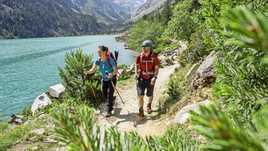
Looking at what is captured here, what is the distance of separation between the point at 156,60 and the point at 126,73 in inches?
408

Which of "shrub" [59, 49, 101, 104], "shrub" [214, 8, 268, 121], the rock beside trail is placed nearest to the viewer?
"shrub" [214, 8, 268, 121]

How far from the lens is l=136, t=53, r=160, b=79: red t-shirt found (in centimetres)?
1029

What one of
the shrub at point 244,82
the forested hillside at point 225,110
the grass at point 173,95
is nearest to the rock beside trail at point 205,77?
the grass at point 173,95

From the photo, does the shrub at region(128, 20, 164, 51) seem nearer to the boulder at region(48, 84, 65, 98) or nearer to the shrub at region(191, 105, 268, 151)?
the boulder at region(48, 84, 65, 98)

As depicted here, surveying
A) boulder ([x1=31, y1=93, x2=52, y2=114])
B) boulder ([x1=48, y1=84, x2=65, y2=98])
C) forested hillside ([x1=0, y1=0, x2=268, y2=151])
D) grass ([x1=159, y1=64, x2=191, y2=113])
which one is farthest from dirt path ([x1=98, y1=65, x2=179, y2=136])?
forested hillside ([x1=0, y1=0, x2=268, y2=151])

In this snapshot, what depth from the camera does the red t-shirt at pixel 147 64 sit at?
10.3 meters

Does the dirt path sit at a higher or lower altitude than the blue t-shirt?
lower

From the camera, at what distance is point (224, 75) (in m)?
2.63

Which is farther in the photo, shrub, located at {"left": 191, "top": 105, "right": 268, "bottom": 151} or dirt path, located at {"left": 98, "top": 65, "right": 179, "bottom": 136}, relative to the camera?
dirt path, located at {"left": 98, "top": 65, "right": 179, "bottom": 136}

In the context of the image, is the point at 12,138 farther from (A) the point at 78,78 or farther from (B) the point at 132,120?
(A) the point at 78,78

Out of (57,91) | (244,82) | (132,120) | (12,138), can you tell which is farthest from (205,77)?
(244,82)

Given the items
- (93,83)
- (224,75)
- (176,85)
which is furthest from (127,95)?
(224,75)

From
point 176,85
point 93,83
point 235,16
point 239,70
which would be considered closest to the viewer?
point 235,16

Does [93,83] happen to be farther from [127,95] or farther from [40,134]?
[40,134]
